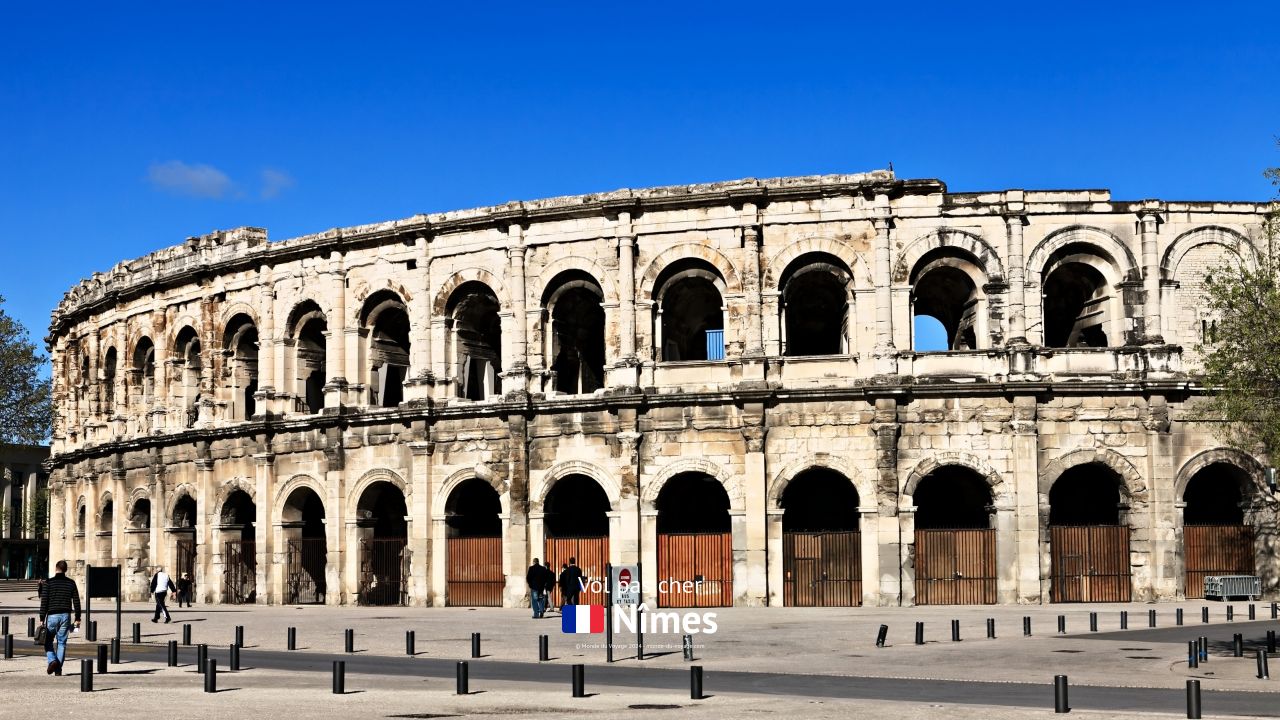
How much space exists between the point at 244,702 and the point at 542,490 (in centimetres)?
1955

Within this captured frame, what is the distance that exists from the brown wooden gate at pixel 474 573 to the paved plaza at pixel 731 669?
16.5 feet

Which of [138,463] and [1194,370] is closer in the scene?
[1194,370]

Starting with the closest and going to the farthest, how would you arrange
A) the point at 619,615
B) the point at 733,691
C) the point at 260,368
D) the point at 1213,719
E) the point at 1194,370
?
1. the point at 1213,719
2. the point at 733,691
3. the point at 619,615
4. the point at 1194,370
5. the point at 260,368

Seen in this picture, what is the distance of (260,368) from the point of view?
39469mm

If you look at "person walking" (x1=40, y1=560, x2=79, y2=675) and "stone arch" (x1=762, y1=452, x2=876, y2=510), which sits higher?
"stone arch" (x1=762, y1=452, x2=876, y2=510)

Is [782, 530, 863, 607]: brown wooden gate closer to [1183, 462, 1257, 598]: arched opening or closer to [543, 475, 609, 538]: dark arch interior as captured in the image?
[543, 475, 609, 538]: dark arch interior

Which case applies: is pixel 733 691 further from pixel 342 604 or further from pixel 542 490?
pixel 342 604

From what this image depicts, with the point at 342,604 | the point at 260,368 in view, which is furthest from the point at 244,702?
the point at 260,368

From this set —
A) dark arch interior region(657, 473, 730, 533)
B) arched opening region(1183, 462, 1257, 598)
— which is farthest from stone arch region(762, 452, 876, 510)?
arched opening region(1183, 462, 1257, 598)

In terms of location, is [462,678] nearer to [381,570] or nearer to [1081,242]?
[1081,242]

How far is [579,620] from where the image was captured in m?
25.9

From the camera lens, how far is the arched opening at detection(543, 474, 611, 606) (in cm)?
3453

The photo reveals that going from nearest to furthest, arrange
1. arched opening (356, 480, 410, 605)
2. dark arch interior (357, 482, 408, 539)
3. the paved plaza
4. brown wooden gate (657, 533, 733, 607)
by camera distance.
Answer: the paved plaza
brown wooden gate (657, 533, 733, 607)
arched opening (356, 480, 410, 605)
dark arch interior (357, 482, 408, 539)

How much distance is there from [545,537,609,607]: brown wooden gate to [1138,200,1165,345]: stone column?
12.9 meters
